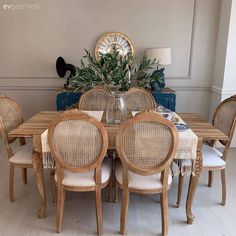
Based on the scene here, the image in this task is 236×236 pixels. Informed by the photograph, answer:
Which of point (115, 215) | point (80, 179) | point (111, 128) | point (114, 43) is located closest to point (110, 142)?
point (111, 128)

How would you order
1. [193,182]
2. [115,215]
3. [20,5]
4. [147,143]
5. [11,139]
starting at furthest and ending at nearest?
1. [20,5]
2. [11,139]
3. [115,215]
4. [193,182]
5. [147,143]

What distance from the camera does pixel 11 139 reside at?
2.29 meters

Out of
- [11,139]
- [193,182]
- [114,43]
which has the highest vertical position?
[114,43]

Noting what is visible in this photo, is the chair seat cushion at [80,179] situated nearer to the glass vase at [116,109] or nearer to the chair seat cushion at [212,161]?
the glass vase at [116,109]

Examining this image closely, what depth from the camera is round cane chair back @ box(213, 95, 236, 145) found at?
7.15ft

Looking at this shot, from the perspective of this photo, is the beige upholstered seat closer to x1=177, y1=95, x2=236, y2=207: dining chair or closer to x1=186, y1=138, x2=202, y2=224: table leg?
x1=177, y1=95, x2=236, y2=207: dining chair

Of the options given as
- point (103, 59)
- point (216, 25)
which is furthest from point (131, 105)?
point (216, 25)

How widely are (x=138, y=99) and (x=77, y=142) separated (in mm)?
1269

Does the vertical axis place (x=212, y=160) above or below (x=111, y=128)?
below

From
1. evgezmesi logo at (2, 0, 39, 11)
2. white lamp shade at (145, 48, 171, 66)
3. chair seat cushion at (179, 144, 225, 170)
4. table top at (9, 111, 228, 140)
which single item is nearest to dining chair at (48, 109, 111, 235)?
table top at (9, 111, 228, 140)

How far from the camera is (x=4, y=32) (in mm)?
3750

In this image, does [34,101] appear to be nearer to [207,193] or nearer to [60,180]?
[60,180]

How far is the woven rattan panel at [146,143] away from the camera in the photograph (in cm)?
167

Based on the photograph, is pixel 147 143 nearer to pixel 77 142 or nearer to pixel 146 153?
pixel 146 153
